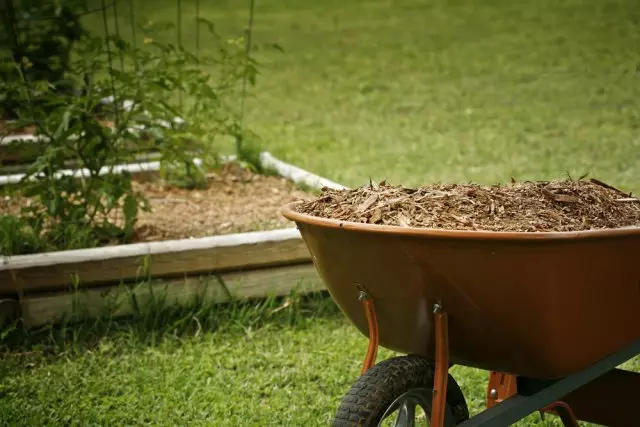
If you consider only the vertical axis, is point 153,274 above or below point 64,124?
below

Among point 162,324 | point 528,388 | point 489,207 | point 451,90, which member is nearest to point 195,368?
point 162,324

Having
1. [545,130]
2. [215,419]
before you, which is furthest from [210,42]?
[215,419]

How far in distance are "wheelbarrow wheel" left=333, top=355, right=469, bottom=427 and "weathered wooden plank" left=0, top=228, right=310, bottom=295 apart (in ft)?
4.91

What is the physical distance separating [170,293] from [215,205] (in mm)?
1127

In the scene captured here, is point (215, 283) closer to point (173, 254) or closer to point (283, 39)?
point (173, 254)

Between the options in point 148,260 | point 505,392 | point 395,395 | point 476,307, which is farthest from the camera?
point 148,260

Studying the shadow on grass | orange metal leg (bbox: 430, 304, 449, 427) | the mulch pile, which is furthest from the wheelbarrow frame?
the shadow on grass

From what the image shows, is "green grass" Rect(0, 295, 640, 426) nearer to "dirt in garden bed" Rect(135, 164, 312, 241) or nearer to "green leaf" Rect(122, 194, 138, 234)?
"green leaf" Rect(122, 194, 138, 234)

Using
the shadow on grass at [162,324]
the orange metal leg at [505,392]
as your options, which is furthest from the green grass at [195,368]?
the orange metal leg at [505,392]

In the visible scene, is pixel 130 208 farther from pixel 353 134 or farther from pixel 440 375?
pixel 353 134

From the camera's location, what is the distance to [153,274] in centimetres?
332

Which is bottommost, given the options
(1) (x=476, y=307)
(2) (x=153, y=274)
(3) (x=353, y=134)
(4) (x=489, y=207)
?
(3) (x=353, y=134)

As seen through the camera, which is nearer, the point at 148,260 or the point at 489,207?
the point at 489,207

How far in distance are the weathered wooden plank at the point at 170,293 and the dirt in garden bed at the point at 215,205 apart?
14.9 inches
